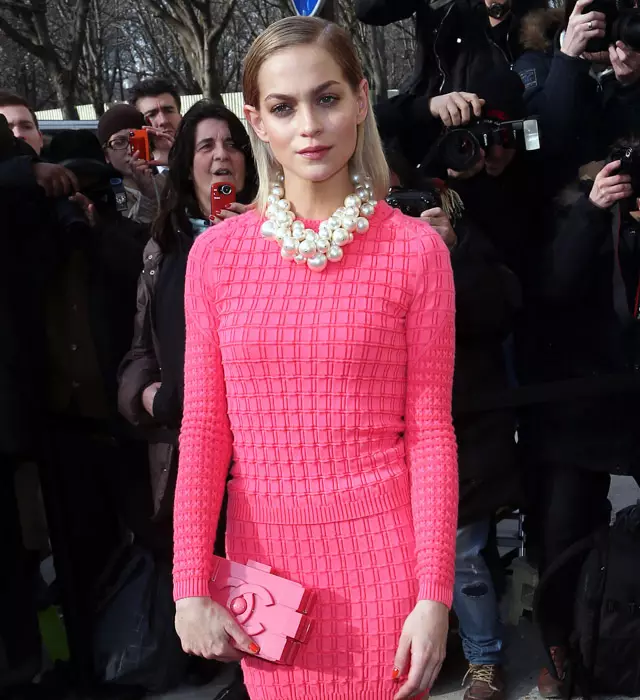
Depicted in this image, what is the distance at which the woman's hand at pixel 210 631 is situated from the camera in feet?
4.83

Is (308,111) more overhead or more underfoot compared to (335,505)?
more overhead

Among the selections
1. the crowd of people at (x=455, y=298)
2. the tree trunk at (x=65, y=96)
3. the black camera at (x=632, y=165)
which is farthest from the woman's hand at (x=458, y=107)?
the tree trunk at (x=65, y=96)

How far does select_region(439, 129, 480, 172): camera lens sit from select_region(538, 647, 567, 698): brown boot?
1.51 m

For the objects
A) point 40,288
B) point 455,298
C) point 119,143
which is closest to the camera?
point 455,298

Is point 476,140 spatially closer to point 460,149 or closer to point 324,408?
point 460,149

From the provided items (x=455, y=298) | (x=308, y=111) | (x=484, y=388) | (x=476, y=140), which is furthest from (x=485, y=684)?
(x=308, y=111)

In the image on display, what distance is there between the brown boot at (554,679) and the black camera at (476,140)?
1.51 meters

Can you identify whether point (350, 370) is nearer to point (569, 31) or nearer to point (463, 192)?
point (463, 192)

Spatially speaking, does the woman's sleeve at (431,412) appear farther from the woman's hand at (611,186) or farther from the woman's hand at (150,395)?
the woman's hand at (150,395)

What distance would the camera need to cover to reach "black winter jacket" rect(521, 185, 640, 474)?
2.67m

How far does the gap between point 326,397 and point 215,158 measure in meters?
1.52

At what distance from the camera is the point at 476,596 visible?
Result: 291 cm

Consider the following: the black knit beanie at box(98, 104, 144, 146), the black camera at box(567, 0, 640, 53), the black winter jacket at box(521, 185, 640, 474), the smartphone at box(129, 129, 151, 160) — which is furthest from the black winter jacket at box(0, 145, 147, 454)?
the black camera at box(567, 0, 640, 53)

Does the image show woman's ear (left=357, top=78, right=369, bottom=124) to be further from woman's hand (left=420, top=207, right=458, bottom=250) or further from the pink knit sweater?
woman's hand (left=420, top=207, right=458, bottom=250)
